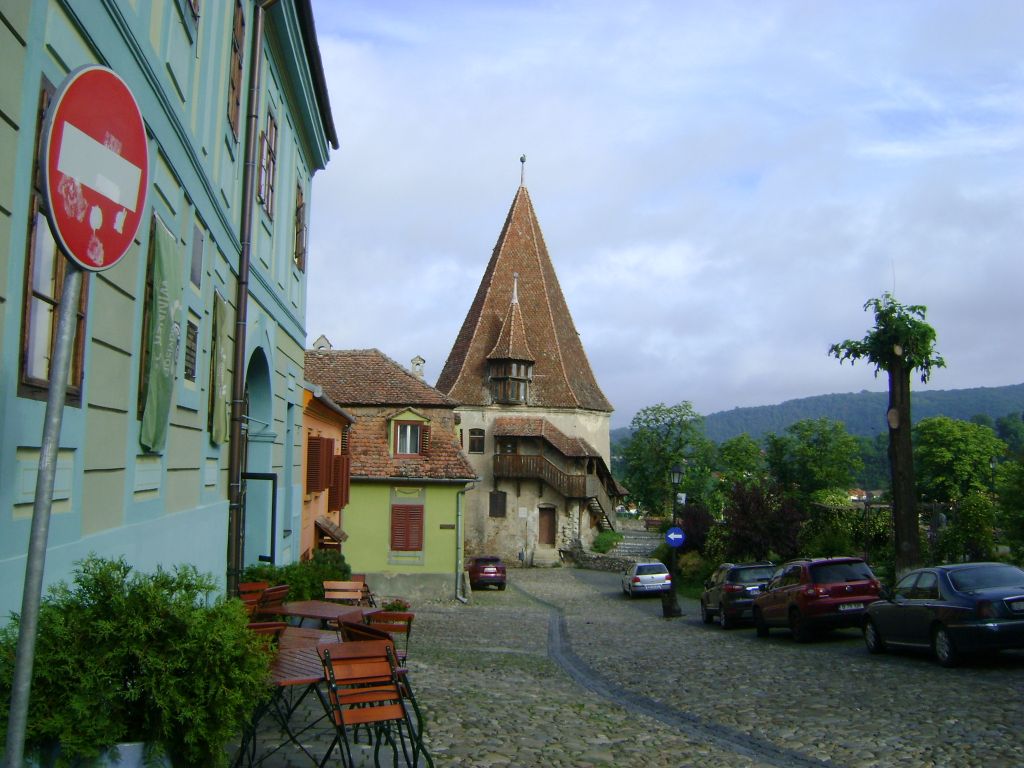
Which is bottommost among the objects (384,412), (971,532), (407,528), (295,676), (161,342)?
(295,676)

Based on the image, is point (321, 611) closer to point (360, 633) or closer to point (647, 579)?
point (360, 633)

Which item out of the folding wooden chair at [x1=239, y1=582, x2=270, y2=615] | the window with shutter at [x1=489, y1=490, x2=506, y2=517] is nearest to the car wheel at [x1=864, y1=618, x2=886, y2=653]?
the folding wooden chair at [x1=239, y1=582, x2=270, y2=615]

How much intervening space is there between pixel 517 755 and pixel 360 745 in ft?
4.32

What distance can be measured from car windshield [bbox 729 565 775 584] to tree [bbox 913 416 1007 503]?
191ft

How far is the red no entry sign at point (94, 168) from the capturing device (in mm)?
2768

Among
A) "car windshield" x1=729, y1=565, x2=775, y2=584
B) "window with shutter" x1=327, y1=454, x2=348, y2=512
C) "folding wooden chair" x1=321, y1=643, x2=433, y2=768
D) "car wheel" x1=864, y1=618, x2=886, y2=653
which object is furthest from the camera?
"car windshield" x1=729, y1=565, x2=775, y2=584

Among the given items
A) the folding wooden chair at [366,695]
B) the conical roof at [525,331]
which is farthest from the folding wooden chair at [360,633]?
the conical roof at [525,331]

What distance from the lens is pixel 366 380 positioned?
3578cm

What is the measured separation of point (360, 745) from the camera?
7.82m

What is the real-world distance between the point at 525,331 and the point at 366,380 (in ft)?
94.2

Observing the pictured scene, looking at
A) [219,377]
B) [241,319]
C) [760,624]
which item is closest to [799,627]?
[760,624]

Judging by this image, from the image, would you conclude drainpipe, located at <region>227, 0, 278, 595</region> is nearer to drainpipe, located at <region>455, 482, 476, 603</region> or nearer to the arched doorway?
the arched doorway

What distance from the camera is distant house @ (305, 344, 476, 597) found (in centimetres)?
3325

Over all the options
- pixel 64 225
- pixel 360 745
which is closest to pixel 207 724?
pixel 64 225
